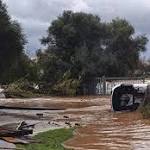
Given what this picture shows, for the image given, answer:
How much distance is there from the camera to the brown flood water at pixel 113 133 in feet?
67.4

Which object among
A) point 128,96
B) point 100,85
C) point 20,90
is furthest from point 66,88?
point 128,96

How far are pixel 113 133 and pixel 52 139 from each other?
378cm

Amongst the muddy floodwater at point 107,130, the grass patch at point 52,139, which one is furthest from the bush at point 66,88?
the grass patch at point 52,139

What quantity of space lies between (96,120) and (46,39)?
147 feet

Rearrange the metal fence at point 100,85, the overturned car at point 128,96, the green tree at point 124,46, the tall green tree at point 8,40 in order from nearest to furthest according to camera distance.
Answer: the overturned car at point 128,96 → the tall green tree at point 8,40 → the metal fence at point 100,85 → the green tree at point 124,46

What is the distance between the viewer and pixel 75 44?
74.0 m

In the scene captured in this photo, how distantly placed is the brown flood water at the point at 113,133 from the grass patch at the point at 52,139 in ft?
1.05

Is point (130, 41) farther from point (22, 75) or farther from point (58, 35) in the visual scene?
point (22, 75)

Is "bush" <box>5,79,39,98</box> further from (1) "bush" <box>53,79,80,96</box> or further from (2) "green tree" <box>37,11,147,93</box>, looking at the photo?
(2) "green tree" <box>37,11,147,93</box>

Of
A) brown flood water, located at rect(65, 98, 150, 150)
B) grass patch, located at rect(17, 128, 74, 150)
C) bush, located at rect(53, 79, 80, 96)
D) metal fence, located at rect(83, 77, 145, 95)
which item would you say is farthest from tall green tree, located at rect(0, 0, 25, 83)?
metal fence, located at rect(83, 77, 145, 95)

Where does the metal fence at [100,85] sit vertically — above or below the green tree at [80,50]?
below

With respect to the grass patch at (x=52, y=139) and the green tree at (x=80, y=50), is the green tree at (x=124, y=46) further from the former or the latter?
the grass patch at (x=52, y=139)

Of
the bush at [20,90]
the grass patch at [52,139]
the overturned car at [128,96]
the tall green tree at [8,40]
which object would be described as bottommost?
the grass patch at [52,139]

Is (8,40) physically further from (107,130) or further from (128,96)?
(107,130)
